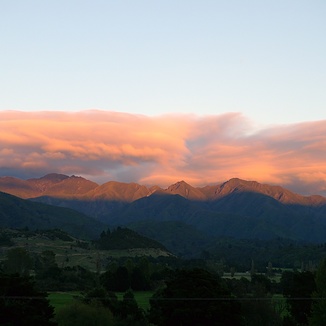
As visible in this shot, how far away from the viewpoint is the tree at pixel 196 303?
69000 millimetres

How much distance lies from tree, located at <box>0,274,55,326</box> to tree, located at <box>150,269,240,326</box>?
15450 mm

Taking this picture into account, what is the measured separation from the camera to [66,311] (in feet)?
260

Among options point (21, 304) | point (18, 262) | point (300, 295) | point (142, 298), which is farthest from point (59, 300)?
point (21, 304)

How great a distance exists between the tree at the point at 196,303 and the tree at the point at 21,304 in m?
15.5

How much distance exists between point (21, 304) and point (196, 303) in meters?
21.0

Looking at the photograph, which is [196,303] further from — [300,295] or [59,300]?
[59,300]

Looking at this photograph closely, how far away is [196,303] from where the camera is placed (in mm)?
70000

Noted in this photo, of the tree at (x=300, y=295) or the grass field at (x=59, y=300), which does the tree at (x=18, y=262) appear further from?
the tree at (x=300, y=295)

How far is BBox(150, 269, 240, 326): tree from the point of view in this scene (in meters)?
69.0

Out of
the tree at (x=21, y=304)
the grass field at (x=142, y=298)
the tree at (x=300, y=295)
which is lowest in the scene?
the grass field at (x=142, y=298)

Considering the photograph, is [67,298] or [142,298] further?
[142,298]

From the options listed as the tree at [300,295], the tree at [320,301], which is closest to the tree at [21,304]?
the tree at [320,301]

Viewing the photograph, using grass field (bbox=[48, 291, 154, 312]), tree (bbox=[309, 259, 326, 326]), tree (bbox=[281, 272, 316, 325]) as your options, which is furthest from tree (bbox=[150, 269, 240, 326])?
grass field (bbox=[48, 291, 154, 312])

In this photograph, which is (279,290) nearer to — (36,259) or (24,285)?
(36,259)
